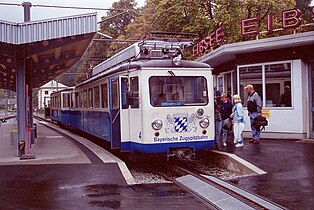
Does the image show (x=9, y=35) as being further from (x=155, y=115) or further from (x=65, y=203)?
(x=65, y=203)

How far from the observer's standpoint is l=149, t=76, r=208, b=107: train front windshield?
11609 millimetres

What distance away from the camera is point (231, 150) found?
1311cm

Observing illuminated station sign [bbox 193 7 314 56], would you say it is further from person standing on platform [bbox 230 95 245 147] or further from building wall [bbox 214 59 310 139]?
person standing on platform [bbox 230 95 245 147]

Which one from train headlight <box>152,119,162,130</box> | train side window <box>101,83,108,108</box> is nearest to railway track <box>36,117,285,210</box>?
train headlight <box>152,119,162,130</box>

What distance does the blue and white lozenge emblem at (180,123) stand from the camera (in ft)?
38.0

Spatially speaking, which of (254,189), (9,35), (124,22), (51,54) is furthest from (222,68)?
(124,22)

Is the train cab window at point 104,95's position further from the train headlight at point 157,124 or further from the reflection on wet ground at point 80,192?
the reflection on wet ground at point 80,192

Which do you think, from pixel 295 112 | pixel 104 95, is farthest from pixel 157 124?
pixel 295 112

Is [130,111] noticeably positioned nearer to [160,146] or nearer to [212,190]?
[160,146]

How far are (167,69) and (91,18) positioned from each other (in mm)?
2509

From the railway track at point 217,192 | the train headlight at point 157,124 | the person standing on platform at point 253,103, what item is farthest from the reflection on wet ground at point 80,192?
the person standing on platform at point 253,103

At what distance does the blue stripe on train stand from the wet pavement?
933 mm

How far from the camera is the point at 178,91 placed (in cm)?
1184

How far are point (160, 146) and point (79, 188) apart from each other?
3.17 meters
